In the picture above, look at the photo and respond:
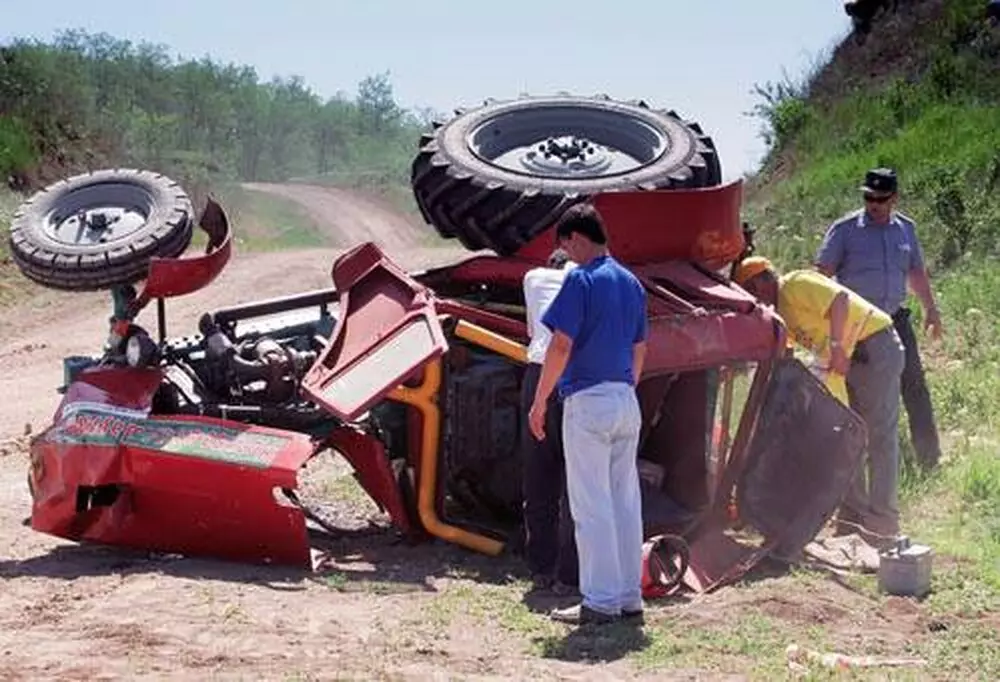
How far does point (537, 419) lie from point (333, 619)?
3.50 feet

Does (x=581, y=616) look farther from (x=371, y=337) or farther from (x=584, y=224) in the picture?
(x=371, y=337)

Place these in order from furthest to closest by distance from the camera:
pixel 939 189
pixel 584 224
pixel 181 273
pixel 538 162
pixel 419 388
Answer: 1. pixel 939 189
2. pixel 538 162
3. pixel 181 273
4. pixel 419 388
5. pixel 584 224

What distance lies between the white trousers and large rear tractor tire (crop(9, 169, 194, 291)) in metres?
2.62

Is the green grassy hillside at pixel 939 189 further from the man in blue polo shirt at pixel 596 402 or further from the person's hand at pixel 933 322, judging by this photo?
the man in blue polo shirt at pixel 596 402

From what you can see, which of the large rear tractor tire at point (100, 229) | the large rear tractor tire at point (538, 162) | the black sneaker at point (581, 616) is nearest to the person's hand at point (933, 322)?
the large rear tractor tire at point (538, 162)

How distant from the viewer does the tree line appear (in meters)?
32.7

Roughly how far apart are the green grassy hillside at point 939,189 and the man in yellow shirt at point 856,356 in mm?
291

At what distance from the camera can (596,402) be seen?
231 inches

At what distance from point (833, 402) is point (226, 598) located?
2.78 metres

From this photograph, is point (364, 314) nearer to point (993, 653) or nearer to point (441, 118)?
point (441, 118)

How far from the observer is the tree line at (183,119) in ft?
107

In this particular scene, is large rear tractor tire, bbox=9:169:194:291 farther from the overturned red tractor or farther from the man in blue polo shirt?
the man in blue polo shirt

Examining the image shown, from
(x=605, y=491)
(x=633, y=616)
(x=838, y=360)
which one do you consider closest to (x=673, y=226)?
(x=838, y=360)

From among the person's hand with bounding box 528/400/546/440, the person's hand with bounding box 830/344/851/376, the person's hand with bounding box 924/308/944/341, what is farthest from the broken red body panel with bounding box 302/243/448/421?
the person's hand with bounding box 924/308/944/341
